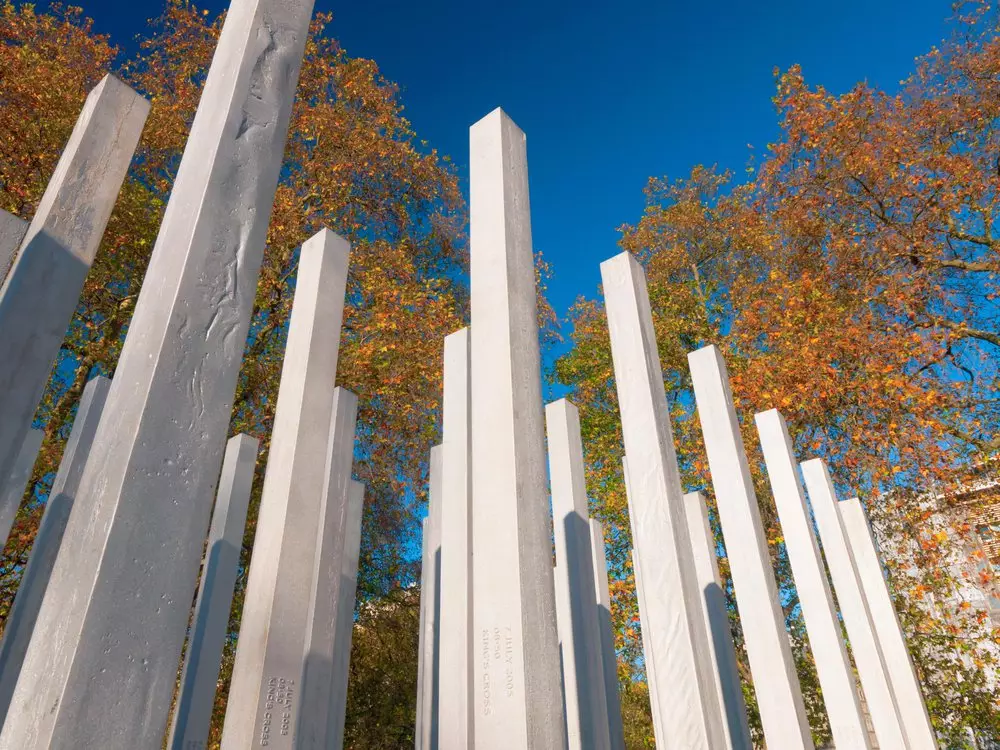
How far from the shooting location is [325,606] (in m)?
3.95

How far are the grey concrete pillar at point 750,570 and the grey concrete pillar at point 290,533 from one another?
324 cm

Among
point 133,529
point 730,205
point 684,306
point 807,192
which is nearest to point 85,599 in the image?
point 133,529

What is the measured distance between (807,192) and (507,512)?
1496 centimetres

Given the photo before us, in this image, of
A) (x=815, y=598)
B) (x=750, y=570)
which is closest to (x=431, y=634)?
(x=750, y=570)

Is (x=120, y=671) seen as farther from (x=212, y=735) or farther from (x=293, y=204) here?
(x=293, y=204)

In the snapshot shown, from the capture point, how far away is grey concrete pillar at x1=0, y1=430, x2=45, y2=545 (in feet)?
12.5

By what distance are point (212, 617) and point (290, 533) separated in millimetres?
3247

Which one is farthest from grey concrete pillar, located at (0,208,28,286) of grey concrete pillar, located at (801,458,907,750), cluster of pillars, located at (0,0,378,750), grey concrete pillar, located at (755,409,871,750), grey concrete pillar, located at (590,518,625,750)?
grey concrete pillar, located at (801,458,907,750)

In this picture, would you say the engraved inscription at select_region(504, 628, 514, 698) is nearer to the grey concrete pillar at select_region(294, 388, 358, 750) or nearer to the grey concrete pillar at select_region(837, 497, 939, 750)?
the grey concrete pillar at select_region(294, 388, 358, 750)

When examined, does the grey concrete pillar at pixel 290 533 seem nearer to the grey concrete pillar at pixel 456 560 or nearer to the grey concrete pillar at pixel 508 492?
the grey concrete pillar at pixel 456 560

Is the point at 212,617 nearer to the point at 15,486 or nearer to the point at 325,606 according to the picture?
the point at 15,486

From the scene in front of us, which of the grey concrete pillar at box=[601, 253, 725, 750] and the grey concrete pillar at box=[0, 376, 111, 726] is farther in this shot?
the grey concrete pillar at box=[0, 376, 111, 726]

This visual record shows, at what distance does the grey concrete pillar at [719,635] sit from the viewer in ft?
16.8

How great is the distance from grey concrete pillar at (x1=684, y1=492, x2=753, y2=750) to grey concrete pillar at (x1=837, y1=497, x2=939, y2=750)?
1842 millimetres
